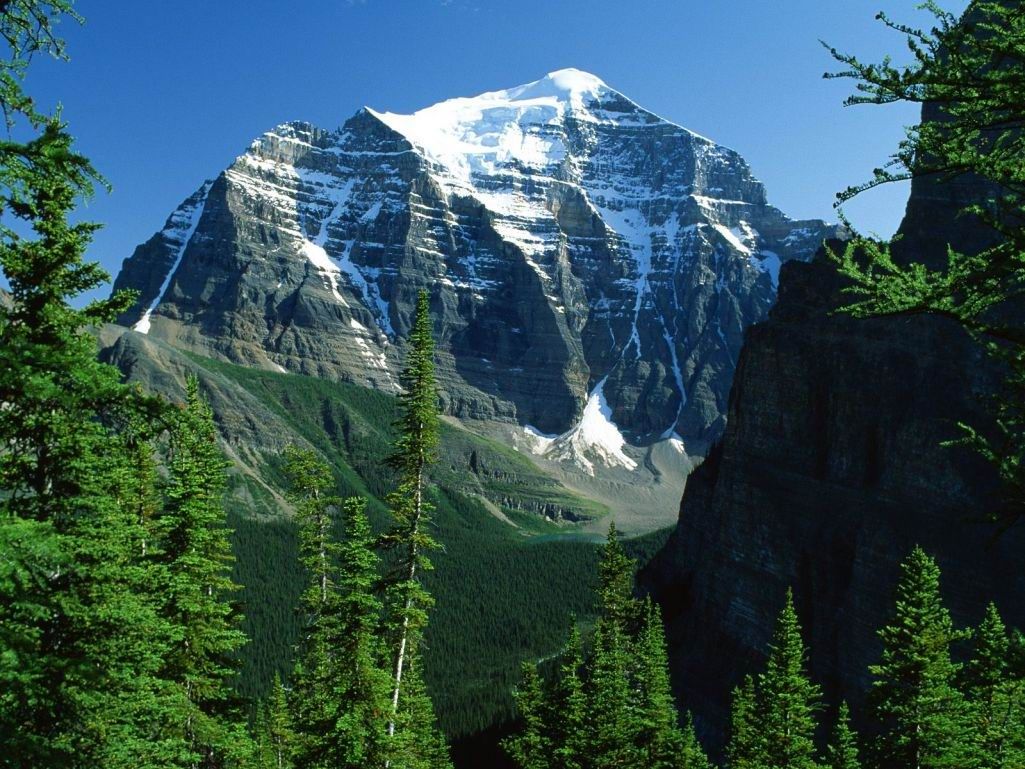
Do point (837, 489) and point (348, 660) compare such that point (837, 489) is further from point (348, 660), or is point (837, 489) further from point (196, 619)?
point (196, 619)

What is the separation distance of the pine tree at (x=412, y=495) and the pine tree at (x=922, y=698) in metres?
15.1

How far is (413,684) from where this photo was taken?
1401 inches

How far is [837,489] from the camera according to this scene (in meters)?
80.1

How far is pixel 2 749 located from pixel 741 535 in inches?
3419

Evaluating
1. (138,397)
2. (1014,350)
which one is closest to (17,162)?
(138,397)

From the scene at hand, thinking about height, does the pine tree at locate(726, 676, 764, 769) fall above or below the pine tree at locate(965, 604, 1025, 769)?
below

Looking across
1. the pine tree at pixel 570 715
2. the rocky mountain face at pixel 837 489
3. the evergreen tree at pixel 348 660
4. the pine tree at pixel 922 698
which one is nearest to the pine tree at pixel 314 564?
the evergreen tree at pixel 348 660

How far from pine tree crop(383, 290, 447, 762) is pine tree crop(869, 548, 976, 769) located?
15093 millimetres

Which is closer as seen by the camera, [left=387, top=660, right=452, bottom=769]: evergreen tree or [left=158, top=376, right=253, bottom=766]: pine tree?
[left=158, top=376, right=253, bottom=766]: pine tree

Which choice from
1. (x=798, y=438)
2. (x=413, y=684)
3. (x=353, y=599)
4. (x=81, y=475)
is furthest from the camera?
(x=798, y=438)

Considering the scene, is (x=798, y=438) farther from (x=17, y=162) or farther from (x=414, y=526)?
(x=17, y=162)

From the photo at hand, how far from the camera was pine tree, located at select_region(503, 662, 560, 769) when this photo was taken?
39.3 meters

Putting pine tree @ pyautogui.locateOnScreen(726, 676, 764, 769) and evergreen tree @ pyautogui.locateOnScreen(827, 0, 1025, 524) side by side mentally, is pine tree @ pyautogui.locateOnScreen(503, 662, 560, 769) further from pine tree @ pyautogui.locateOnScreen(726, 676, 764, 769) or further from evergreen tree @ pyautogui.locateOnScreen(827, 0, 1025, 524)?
evergreen tree @ pyautogui.locateOnScreen(827, 0, 1025, 524)

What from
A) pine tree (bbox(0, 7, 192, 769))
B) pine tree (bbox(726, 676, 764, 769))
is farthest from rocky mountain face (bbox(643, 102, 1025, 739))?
pine tree (bbox(0, 7, 192, 769))
